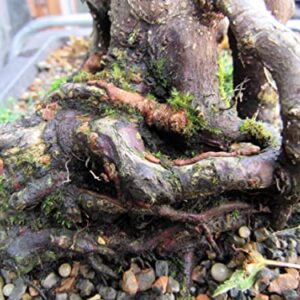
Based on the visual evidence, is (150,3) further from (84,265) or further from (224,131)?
(84,265)

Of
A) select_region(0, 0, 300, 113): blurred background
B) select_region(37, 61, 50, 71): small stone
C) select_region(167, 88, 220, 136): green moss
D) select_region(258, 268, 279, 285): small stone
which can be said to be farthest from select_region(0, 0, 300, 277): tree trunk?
select_region(37, 61, 50, 71): small stone

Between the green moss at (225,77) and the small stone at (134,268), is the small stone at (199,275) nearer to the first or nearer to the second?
the small stone at (134,268)

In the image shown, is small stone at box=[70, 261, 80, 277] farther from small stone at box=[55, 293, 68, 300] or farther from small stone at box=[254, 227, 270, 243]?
small stone at box=[254, 227, 270, 243]

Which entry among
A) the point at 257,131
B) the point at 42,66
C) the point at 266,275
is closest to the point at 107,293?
the point at 266,275

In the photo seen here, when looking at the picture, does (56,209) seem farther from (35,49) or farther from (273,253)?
(35,49)

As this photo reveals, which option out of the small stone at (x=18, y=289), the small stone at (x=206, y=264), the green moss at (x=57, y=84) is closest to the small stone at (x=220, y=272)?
Result: the small stone at (x=206, y=264)

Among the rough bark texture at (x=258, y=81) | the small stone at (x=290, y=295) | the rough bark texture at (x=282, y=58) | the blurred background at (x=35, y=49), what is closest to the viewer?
the rough bark texture at (x=282, y=58)
